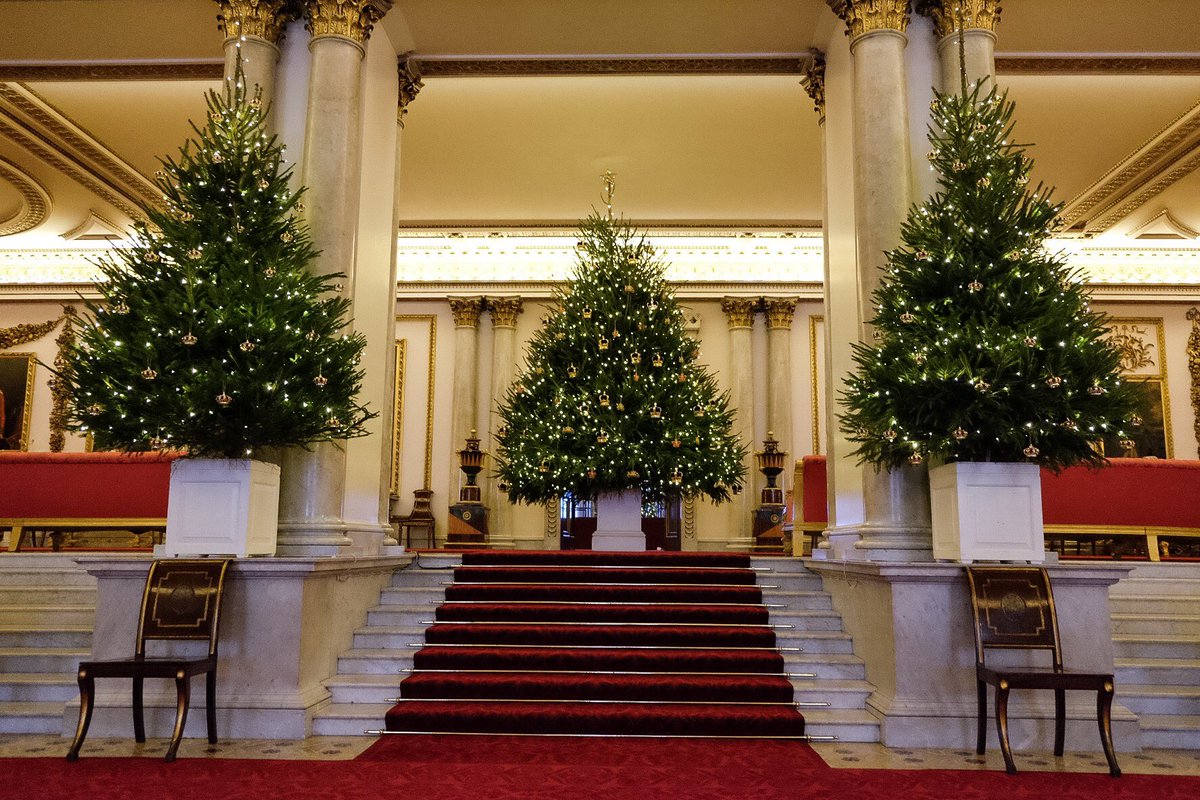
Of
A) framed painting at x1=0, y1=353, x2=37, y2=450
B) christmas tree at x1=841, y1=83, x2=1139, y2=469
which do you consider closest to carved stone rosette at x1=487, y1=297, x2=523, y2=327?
framed painting at x1=0, y1=353, x2=37, y2=450

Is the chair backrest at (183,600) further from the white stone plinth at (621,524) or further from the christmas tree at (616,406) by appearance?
the white stone plinth at (621,524)

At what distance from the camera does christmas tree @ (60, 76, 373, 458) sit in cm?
487

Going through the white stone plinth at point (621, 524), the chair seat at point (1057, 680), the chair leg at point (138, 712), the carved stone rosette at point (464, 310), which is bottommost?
the chair leg at point (138, 712)

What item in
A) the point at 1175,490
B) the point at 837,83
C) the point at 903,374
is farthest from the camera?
the point at 1175,490

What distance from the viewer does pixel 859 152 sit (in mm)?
6266

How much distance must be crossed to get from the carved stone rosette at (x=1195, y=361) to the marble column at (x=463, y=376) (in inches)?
429

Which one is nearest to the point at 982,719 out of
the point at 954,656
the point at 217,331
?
the point at 954,656

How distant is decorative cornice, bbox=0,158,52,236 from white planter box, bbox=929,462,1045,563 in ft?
37.1

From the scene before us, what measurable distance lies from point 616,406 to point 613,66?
121 inches

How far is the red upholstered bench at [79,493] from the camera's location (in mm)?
7801

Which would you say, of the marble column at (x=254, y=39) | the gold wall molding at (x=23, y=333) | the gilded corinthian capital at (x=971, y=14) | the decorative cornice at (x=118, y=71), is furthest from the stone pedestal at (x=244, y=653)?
the gold wall molding at (x=23, y=333)

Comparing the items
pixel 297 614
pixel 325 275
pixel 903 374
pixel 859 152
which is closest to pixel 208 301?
pixel 325 275

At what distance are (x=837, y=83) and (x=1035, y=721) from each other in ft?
16.4

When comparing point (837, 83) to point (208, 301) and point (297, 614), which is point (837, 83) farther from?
point (297, 614)
